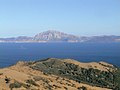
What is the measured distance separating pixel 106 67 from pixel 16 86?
63896mm

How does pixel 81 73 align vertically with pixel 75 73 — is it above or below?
below

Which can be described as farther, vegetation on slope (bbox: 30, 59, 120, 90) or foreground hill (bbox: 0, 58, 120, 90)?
vegetation on slope (bbox: 30, 59, 120, 90)

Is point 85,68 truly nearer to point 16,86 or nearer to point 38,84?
point 38,84

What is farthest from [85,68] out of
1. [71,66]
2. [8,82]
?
[8,82]

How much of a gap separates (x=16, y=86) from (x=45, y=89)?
26.3 ft

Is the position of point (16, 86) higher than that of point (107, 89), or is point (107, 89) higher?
point (16, 86)

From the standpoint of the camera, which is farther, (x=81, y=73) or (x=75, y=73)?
(x=81, y=73)

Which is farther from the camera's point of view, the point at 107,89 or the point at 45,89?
the point at 107,89

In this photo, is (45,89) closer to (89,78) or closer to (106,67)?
(89,78)

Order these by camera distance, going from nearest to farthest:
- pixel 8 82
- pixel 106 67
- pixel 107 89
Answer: pixel 8 82 < pixel 107 89 < pixel 106 67

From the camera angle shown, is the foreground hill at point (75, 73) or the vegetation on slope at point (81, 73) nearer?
the foreground hill at point (75, 73)

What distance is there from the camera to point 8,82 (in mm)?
64312

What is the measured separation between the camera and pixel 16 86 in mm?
61594

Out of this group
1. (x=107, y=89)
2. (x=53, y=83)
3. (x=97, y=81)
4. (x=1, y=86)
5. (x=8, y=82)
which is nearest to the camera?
(x=1, y=86)
